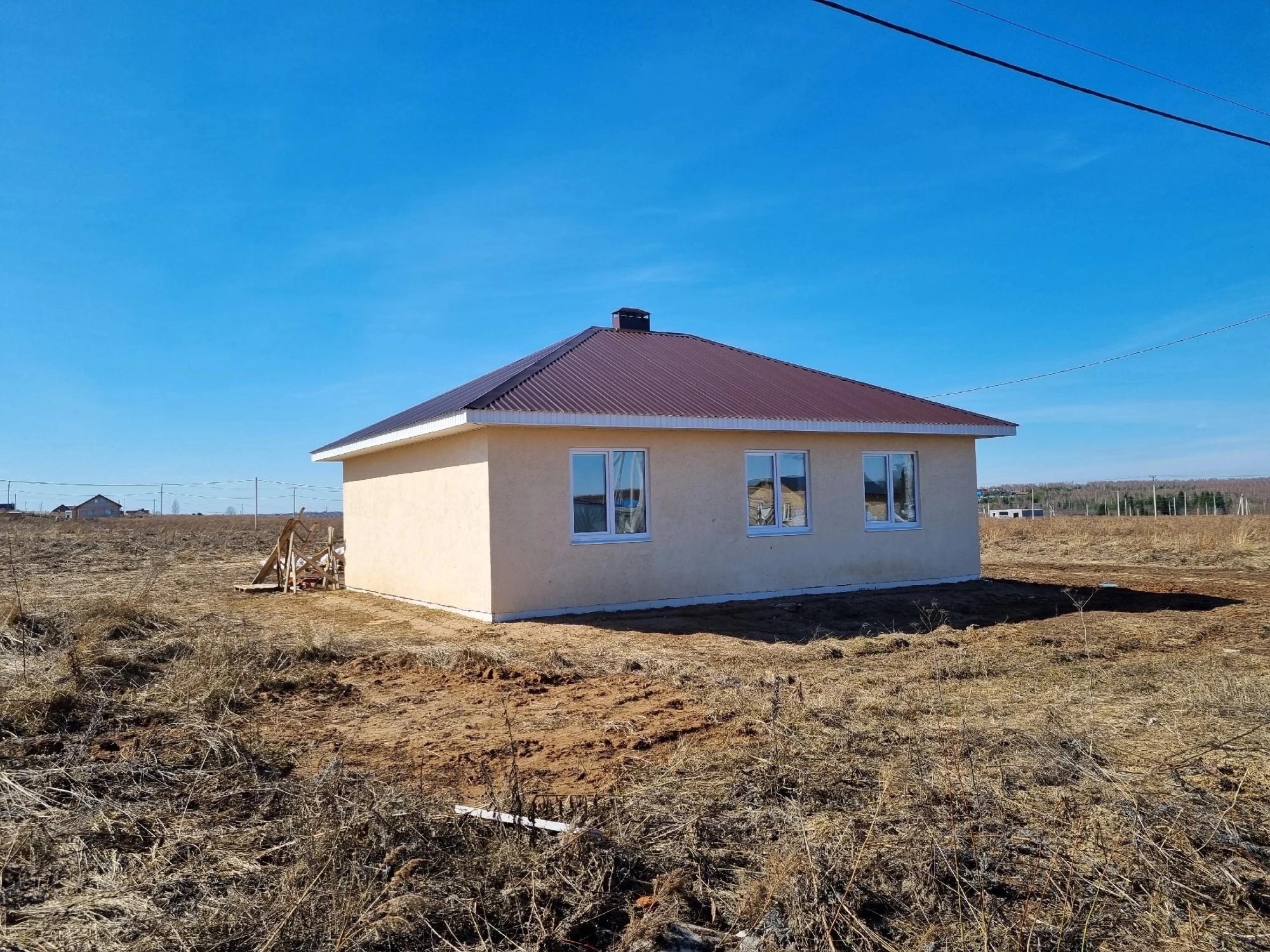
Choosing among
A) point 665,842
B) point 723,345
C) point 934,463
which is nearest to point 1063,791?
point 665,842

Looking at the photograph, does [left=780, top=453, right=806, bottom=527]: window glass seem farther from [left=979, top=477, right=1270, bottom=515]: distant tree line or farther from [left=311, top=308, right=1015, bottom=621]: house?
[left=979, top=477, right=1270, bottom=515]: distant tree line

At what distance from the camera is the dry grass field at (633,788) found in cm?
306

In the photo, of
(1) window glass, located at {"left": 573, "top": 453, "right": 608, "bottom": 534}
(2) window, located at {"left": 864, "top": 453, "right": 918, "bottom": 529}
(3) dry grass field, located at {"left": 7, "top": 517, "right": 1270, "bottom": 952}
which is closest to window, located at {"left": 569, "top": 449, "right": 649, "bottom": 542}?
(1) window glass, located at {"left": 573, "top": 453, "right": 608, "bottom": 534}

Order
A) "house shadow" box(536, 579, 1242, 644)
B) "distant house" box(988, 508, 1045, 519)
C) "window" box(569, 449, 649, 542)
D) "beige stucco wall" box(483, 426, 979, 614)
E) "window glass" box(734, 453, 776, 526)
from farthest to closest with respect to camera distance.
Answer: "distant house" box(988, 508, 1045, 519) → "window glass" box(734, 453, 776, 526) → "window" box(569, 449, 649, 542) → "beige stucco wall" box(483, 426, 979, 614) → "house shadow" box(536, 579, 1242, 644)

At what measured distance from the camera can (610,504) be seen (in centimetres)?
1161

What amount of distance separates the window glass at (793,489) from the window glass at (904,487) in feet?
6.38

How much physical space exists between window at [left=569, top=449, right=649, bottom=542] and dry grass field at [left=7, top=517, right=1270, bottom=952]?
205 centimetres

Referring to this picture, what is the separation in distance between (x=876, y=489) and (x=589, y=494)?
5.21m

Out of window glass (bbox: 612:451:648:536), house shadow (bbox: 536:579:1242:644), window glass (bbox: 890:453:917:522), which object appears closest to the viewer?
house shadow (bbox: 536:579:1242:644)

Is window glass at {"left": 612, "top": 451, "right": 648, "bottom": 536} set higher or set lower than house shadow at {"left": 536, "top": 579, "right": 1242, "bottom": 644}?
higher

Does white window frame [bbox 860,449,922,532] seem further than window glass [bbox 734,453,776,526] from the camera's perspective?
Yes

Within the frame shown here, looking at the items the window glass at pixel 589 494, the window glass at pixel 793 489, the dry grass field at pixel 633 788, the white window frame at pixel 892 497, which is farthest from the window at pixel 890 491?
the window glass at pixel 589 494

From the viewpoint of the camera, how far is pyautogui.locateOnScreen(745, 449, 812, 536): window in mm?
12820

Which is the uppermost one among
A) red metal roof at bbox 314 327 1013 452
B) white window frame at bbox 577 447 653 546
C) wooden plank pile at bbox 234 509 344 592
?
red metal roof at bbox 314 327 1013 452
